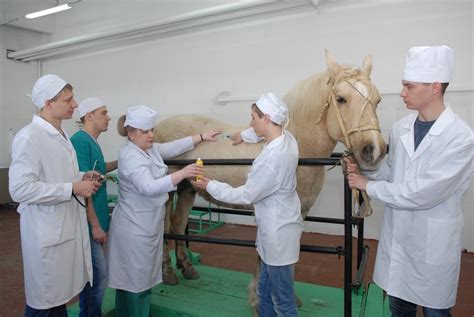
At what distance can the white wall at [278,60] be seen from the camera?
14.2ft

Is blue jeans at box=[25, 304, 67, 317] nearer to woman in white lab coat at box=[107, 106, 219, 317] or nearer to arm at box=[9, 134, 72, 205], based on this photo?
woman in white lab coat at box=[107, 106, 219, 317]

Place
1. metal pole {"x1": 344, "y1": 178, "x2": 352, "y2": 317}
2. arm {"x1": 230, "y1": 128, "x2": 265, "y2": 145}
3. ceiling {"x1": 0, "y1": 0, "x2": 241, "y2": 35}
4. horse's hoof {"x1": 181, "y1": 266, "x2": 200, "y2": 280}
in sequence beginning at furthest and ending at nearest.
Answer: ceiling {"x1": 0, "y1": 0, "x2": 241, "y2": 35} → horse's hoof {"x1": 181, "y1": 266, "x2": 200, "y2": 280} → arm {"x1": 230, "y1": 128, "x2": 265, "y2": 145} → metal pole {"x1": 344, "y1": 178, "x2": 352, "y2": 317}

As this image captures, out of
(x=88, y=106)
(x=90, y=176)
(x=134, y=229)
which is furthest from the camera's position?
(x=88, y=106)

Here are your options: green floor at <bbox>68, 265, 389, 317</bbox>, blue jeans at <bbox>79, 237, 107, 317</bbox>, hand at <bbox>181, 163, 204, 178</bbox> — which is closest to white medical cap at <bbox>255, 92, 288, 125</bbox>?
hand at <bbox>181, 163, 204, 178</bbox>

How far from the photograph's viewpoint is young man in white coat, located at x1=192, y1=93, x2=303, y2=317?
177cm

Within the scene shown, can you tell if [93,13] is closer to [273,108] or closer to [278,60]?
[278,60]

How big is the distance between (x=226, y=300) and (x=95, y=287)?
0.99 metres

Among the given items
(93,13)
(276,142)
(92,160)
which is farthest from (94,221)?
(93,13)

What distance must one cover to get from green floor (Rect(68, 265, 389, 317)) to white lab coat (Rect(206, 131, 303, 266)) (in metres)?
0.93

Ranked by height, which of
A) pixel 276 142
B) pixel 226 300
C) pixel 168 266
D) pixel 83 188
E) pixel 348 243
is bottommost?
pixel 226 300

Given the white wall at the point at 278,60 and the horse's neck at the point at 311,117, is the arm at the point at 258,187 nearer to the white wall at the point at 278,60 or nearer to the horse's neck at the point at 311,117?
the horse's neck at the point at 311,117

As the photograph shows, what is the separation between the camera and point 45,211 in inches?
71.9

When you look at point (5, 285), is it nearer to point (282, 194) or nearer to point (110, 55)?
point (282, 194)

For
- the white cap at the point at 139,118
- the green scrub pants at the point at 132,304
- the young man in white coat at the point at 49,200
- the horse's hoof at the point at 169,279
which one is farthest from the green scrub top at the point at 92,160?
the horse's hoof at the point at 169,279
